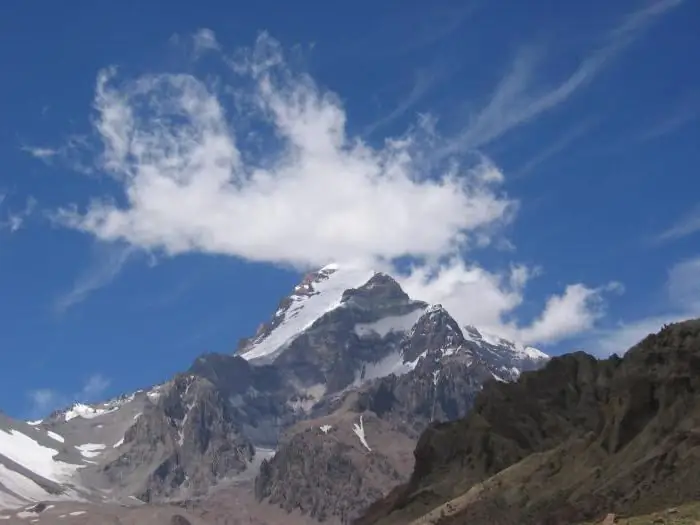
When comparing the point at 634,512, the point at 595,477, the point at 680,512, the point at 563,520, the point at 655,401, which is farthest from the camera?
the point at 655,401

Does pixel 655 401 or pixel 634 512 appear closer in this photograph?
pixel 634 512

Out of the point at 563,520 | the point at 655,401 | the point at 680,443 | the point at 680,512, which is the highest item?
the point at 655,401

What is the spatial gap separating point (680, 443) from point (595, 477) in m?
22.2

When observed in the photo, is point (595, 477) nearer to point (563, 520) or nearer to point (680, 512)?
point (563, 520)

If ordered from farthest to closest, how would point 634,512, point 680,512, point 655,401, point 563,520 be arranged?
point 655,401 < point 563,520 < point 634,512 < point 680,512

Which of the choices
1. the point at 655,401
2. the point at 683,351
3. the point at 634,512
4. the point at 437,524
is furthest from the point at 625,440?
the point at 634,512

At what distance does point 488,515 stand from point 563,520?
111 feet

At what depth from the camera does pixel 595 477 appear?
577 ft

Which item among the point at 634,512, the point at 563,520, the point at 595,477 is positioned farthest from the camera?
the point at 595,477

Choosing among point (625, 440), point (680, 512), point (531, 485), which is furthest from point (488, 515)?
point (680, 512)

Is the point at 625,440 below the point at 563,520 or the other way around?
the other way around

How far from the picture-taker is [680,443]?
15738 cm

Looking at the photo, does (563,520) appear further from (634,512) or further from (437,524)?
(437,524)

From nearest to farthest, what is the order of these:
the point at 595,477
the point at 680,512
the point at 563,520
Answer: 1. the point at 680,512
2. the point at 563,520
3. the point at 595,477
